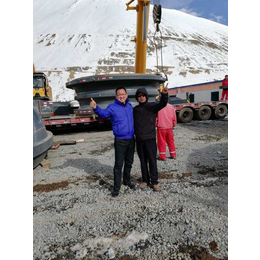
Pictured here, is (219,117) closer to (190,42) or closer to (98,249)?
(98,249)

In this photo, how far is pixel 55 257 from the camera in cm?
197

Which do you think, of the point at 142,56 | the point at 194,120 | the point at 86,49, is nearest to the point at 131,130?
the point at 142,56

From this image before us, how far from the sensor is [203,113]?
1098cm

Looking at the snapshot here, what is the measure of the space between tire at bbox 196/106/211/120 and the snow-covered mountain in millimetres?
24470

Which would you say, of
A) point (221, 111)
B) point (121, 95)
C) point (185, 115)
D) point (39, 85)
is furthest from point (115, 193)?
point (221, 111)

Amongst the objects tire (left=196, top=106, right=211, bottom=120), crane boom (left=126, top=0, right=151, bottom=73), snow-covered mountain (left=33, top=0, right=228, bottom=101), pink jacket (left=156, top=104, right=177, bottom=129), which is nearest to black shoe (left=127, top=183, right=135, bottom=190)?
pink jacket (left=156, top=104, right=177, bottom=129)

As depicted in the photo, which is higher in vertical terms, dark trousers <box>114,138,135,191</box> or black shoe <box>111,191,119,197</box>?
dark trousers <box>114,138,135,191</box>

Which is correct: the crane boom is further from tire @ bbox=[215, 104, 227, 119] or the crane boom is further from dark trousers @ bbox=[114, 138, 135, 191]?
dark trousers @ bbox=[114, 138, 135, 191]

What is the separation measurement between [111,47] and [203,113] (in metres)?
50.6

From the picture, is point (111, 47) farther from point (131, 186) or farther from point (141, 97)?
point (131, 186)

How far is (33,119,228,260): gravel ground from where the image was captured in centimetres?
202

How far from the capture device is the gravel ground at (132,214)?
202 centimetres

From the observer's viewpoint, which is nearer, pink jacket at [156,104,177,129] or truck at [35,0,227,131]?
pink jacket at [156,104,177,129]

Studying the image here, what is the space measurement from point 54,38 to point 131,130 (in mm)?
71926
